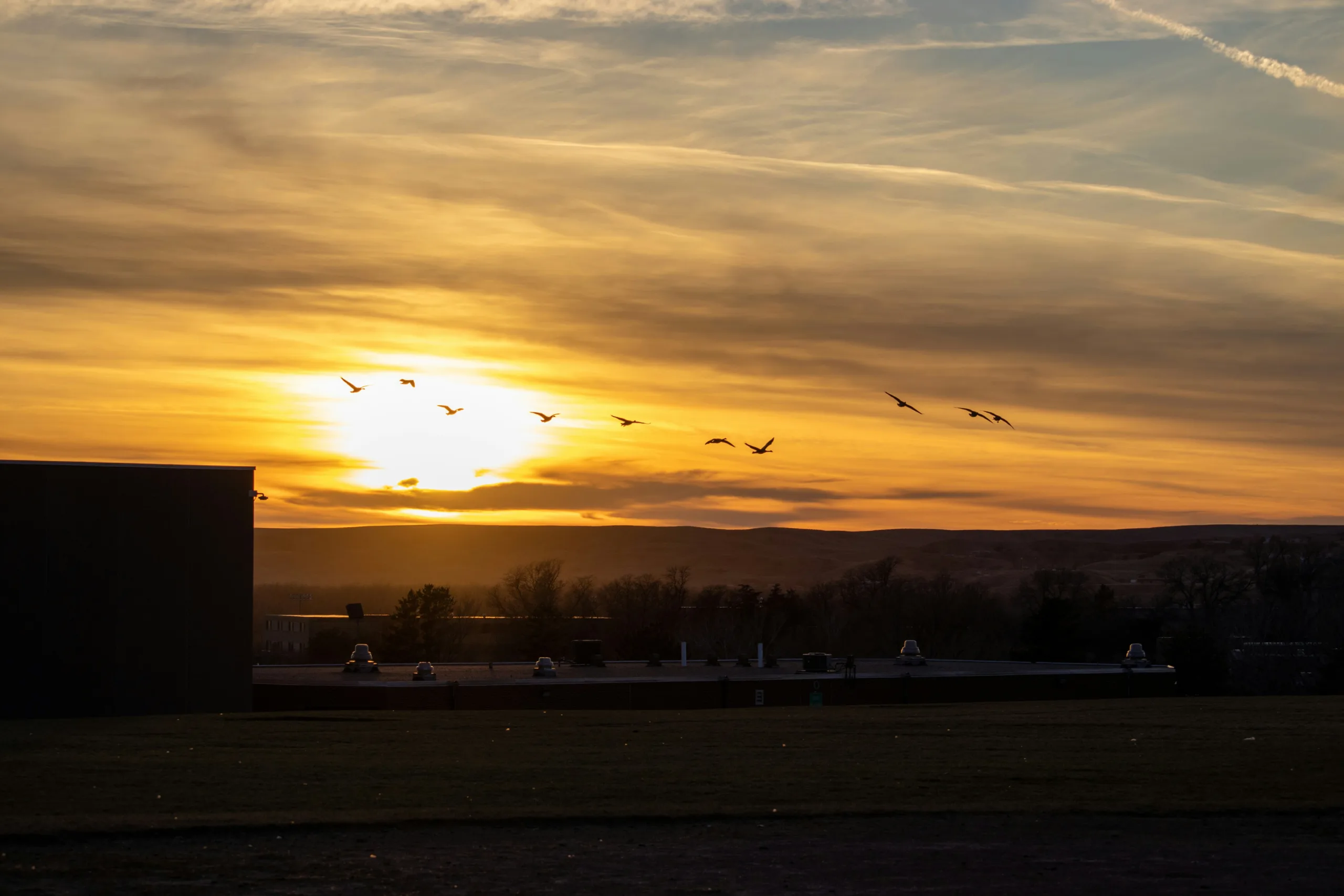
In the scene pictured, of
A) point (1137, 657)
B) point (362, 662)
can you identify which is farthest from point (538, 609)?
point (1137, 657)

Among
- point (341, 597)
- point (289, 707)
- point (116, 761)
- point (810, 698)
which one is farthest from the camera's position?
point (341, 597)

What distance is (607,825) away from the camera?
562 inches

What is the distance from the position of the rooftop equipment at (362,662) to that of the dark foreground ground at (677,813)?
31.5m

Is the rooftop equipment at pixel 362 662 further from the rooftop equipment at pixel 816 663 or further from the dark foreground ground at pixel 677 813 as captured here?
the dark foreground ground at pixel 677 813

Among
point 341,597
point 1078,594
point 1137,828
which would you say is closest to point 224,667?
point 1137,828

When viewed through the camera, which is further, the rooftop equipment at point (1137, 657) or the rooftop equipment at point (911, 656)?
the rooftop equipment at point (911, 656)

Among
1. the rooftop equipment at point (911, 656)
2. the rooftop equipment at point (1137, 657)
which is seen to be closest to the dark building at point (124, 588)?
the rooftop equipment at point (911, 656)

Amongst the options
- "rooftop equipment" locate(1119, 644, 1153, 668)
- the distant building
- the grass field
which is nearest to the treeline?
"rooftop equipment" locate(1119, 644, 1153, 668)

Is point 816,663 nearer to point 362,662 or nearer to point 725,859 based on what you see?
point 362,662

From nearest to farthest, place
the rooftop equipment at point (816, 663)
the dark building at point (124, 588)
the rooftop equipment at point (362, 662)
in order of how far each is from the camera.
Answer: the dark building at point (124, 588) < the rooftop equipment at point (362, 662) < the rooftop equipment at point (816, 663)

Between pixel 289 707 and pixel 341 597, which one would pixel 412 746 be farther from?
pixel 341 597

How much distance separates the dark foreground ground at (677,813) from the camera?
11766mm

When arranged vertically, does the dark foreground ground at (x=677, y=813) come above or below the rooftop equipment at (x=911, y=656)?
below

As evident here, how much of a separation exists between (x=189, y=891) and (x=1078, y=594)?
95.8 m
